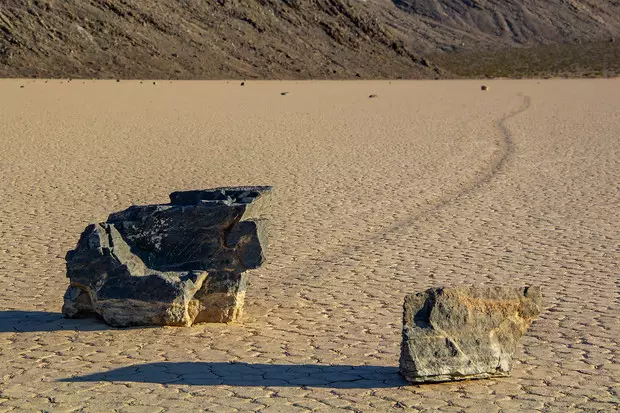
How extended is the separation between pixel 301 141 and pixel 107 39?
24644 mm

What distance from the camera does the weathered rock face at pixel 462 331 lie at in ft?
16.7

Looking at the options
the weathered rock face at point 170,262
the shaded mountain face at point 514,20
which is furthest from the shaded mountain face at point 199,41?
the shaded mountain face at point 514,20

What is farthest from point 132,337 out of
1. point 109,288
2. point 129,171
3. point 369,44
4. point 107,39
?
point 369,44

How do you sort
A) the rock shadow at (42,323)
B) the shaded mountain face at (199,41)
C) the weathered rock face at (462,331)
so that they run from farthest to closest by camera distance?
the shaded mountain face at (199,41), the rock shadow at (42,323), the weathered rock face at (462,331)

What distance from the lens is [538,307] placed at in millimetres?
5387

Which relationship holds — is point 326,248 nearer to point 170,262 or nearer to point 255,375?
point 170,262

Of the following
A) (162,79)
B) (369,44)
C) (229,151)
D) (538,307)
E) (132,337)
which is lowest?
(132,337)

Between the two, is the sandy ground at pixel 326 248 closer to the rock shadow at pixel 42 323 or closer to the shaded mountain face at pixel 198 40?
the rock shadow at pixel 42 323

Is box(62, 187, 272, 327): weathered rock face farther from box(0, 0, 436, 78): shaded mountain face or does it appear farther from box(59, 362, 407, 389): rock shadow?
box(0, 0, 436, 78): shaded mountain face

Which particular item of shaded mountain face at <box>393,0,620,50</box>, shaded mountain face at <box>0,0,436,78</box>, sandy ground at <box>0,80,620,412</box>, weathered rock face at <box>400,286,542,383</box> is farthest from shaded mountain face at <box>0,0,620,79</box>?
weathered rock face at <box>400,286,542,383</box>

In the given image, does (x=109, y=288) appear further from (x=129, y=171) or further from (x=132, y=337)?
(x=129, y=171)

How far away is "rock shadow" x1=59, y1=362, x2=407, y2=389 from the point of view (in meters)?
5.27

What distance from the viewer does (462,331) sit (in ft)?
16.9

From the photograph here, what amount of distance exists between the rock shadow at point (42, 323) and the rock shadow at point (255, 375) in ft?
2.73
